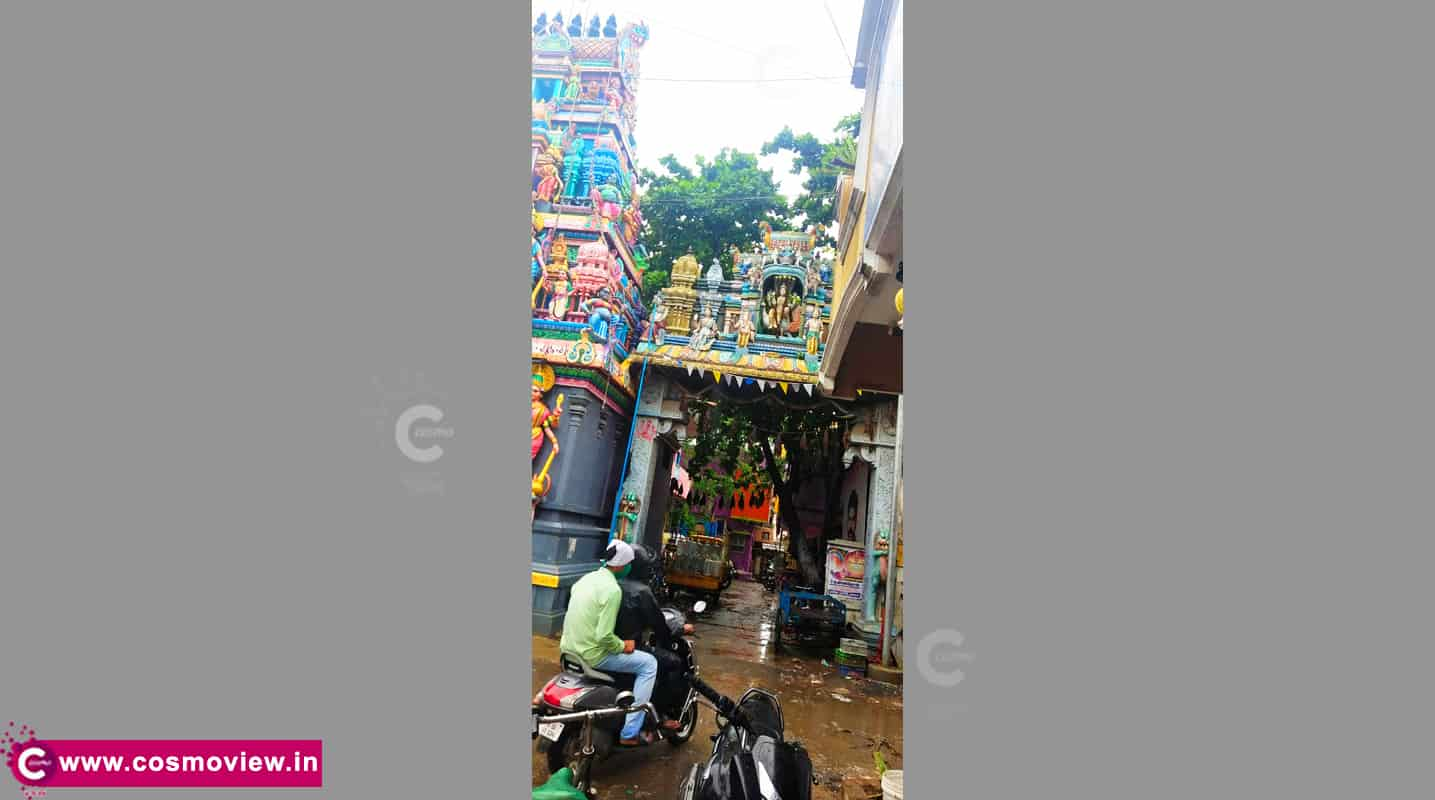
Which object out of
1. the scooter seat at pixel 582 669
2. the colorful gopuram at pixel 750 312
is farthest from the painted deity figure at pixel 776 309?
the scooter seat at pixel 582 669

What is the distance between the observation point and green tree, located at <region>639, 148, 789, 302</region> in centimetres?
1034

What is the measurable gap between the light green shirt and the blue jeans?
0.38 ft

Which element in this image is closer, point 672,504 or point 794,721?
point 794,721

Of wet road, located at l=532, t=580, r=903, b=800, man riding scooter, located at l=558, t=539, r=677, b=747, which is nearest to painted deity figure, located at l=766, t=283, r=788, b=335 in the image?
wet road, located at l=532, t=580, r=903, b=800

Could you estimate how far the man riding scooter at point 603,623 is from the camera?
2836 millimetres

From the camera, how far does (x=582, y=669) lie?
2.89 meters

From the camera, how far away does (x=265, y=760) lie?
138 cm

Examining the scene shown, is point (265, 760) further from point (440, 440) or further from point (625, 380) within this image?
point (625, 380)

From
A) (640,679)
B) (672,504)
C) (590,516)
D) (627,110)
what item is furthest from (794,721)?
(627,110)

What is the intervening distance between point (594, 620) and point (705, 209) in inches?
351

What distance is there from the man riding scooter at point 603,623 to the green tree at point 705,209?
7710 mm

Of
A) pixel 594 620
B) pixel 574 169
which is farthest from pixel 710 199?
pixel 594 620
